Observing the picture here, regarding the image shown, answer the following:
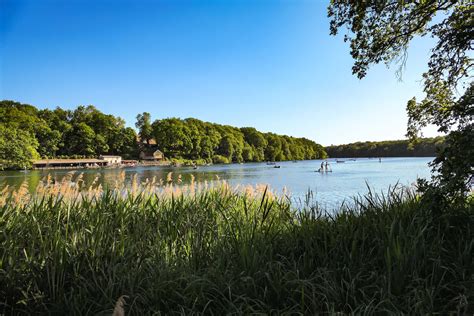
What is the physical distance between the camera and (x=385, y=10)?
6.32 meters

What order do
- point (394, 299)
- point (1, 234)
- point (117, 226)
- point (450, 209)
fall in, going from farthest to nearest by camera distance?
point (117, 226) < point (450, 209) < point (1, 234) < point (394, 299)

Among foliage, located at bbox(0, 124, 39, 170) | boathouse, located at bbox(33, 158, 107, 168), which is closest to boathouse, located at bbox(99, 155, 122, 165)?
boathouse, located at bbox(33, 158, 107, 168)

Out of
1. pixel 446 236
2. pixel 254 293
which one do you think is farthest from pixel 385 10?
pixel 254 293

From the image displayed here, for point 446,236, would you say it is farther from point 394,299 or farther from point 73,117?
point 73,117

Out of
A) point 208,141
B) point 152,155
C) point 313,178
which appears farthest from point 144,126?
point 313,178

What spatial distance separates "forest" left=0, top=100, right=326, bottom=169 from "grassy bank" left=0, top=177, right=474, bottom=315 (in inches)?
2871

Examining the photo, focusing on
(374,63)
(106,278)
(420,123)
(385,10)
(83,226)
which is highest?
(385,10)

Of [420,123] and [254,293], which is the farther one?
[420,123]

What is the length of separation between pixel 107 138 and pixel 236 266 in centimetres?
12003

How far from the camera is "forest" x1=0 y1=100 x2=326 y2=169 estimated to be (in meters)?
75.6

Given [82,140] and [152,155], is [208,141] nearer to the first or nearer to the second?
[152,155]

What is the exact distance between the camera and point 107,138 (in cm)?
11450

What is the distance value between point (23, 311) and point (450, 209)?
17.2 feet

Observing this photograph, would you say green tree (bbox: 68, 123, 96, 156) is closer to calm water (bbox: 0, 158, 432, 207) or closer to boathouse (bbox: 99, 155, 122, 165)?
boathouse (bbox: 99, 155, 122, 165)
